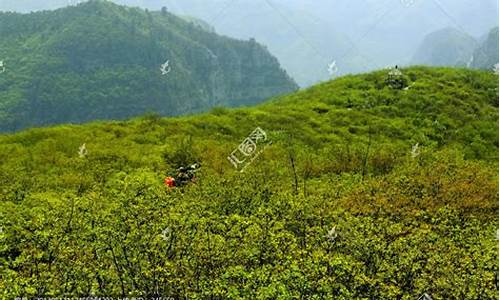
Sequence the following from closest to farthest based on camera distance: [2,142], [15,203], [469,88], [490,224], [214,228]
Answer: [214,228] < [490,224] < [15,203] < [2,142] < [469,88]

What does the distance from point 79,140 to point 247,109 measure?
50.5ft

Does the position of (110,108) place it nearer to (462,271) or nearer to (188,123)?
(188,123)

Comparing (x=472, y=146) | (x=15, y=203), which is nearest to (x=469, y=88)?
(x=472, y=146)

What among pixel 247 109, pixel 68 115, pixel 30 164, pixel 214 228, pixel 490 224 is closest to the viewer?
pixel 214 228

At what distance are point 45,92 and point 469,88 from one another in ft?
526

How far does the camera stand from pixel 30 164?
32125 millimetres

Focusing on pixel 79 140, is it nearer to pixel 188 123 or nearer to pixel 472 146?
pixel 188 123

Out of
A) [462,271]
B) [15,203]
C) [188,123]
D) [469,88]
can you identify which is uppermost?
[469,88]

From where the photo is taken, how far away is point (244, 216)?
20.0 metres

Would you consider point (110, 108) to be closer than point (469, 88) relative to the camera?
No

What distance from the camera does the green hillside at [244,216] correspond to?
43.8 feet

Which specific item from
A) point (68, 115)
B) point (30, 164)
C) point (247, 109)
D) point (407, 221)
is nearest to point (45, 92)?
point (68, 115)

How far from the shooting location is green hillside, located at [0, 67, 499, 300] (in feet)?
43.8

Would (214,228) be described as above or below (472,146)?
below
